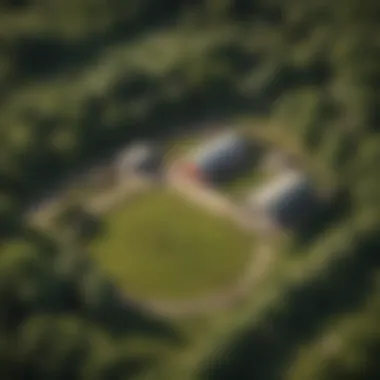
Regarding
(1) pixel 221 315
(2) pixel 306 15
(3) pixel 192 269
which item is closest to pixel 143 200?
(3) pixel 192 269

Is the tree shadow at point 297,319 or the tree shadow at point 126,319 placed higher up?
the tree shadow at point 126,319

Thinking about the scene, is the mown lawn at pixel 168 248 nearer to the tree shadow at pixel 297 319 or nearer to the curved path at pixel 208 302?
the curved path at pixel 208 302

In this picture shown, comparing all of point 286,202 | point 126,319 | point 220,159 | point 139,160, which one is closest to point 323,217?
point 286,202

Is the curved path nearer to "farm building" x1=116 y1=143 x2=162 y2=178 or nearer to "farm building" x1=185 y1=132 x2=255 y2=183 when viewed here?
"farm building" x1=185 y1=132 x2=255 y2=183

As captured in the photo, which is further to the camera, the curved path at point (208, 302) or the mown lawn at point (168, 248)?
the mown lawn at point (168, 248)

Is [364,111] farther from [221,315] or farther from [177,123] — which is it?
[221,315]

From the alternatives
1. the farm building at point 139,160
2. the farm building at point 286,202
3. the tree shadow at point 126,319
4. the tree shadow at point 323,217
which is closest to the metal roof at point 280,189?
the farm building at point 286,202
